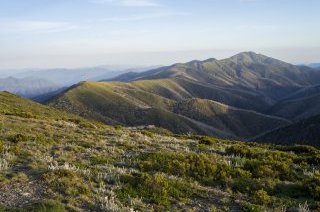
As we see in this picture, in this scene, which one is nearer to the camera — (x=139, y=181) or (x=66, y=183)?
(x=66, y=183)

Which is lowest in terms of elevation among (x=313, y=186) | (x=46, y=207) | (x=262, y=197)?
(x=313, y=186)

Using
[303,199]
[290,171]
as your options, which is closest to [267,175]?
[290,171]

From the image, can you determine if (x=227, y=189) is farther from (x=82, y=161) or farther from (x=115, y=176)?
(x=82, y=161)

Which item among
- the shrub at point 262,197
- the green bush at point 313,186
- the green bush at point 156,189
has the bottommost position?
the green bush at point 313,186

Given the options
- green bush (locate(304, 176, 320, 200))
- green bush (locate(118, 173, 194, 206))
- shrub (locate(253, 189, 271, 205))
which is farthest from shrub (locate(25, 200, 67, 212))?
green bush (locate(304, 176, 320, 200))

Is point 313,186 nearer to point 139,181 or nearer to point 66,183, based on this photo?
point 139,181

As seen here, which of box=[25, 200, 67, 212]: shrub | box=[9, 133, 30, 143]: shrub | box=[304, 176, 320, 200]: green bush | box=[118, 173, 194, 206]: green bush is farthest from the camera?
box=[9, 133, 30, 143]: shrub

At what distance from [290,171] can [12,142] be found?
45.9 feet

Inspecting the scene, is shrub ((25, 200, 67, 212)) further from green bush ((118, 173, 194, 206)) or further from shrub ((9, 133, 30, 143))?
shrub ((9, 133, 30, 143))

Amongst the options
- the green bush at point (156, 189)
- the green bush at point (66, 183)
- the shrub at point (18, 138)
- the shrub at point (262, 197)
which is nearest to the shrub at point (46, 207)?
the green bush at point (66, 183)

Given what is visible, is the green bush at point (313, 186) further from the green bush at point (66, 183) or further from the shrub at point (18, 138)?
the shrub at point (18, 138)

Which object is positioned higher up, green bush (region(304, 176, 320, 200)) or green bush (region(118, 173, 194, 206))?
green bush (region(118, 173, 194, 206))

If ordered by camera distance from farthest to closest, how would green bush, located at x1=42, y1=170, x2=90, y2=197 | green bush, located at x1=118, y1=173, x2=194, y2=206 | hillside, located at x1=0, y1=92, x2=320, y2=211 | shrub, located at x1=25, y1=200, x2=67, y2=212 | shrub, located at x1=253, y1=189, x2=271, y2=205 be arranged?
shrub, located at x1=253, y1=189, x2=271, y2=205, green bush, located at x1=118, y1=173, x2=194, y2=206, green bush, located at x1=42, y1=170, x2=90, y2=197, hillside, located at x1=0, y1=92, x2=320, y2=211, shrub, located at x1=25, y1=200, x2=67, y2=212

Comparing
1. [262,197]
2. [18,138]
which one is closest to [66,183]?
[262,197]
